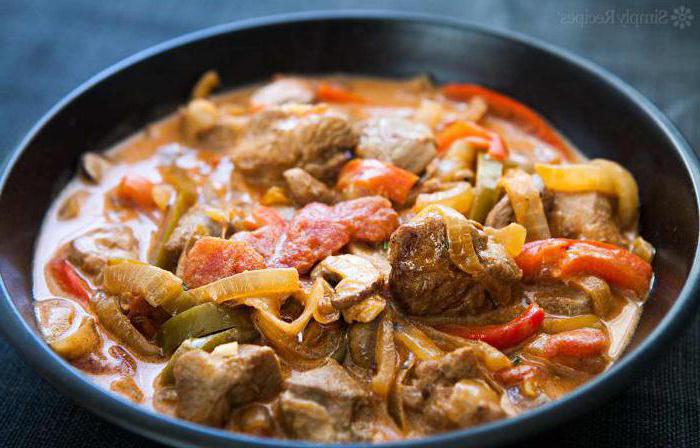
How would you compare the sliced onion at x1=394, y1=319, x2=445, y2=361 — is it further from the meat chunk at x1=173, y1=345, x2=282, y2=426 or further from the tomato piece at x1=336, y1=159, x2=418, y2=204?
the tomato piece at x1=336, y1=159, x2=418, y2=204

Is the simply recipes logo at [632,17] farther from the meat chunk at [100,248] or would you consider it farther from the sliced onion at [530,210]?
the meat chunk at [100,248]

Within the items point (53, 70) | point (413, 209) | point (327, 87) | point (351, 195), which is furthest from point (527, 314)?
point (53, 70)

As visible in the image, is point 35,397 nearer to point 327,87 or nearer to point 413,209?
point 413,209

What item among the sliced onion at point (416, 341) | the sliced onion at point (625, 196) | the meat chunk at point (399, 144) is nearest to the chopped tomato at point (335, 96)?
the meat chunk at point (399, 144)

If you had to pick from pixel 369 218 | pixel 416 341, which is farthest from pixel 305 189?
pixel 416 341

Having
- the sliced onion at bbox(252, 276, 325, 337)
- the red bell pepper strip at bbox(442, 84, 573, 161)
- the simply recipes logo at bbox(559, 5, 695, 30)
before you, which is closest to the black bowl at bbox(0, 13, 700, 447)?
the red bell pepper strip at bbox(442, 84, 573, 161)
